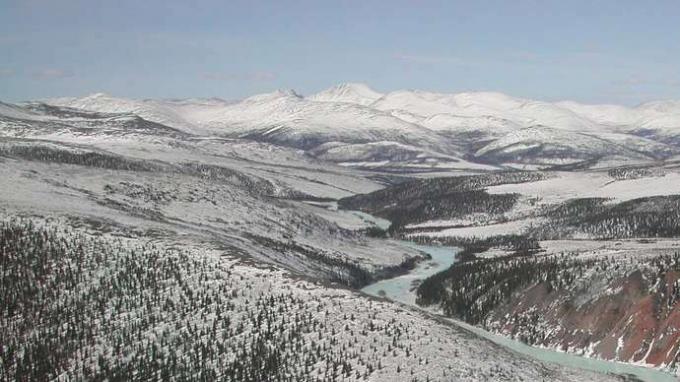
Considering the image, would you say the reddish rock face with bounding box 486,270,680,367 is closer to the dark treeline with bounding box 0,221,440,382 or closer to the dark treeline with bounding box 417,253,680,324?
the dark treeline with bounding box 417,253,680,324

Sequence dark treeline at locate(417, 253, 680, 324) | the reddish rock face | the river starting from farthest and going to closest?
dark treeline at locate(417, 253, 680, 324) < the reddish rock face < the river

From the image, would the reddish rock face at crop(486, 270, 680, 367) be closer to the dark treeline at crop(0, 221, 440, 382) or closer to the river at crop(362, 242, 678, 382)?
the river at crop(362, 242, 678, 382)

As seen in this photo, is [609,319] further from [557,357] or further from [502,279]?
[502,279]

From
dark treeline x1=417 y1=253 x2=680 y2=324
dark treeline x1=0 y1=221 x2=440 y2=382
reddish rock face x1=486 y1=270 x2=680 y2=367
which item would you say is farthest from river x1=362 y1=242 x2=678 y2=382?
dark treeline x1=0 y1=221 x2=440 y2=382

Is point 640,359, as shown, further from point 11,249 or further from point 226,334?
point 11,249

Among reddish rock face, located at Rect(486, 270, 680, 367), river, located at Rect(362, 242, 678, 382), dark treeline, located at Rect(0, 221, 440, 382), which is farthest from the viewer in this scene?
reddish rock face, located at Rect(486, 270, 680, 367)

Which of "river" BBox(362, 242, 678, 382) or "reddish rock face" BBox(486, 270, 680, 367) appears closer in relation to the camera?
"river" BBox(362, 242, 678, 382)

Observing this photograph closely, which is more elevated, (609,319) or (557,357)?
(609,319)

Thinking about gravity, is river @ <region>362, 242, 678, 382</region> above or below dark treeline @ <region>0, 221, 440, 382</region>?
below

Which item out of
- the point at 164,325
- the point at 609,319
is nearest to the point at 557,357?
the point at 609,319

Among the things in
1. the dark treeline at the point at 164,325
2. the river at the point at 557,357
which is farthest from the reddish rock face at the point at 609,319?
the dark treeline at the point at 164,325
